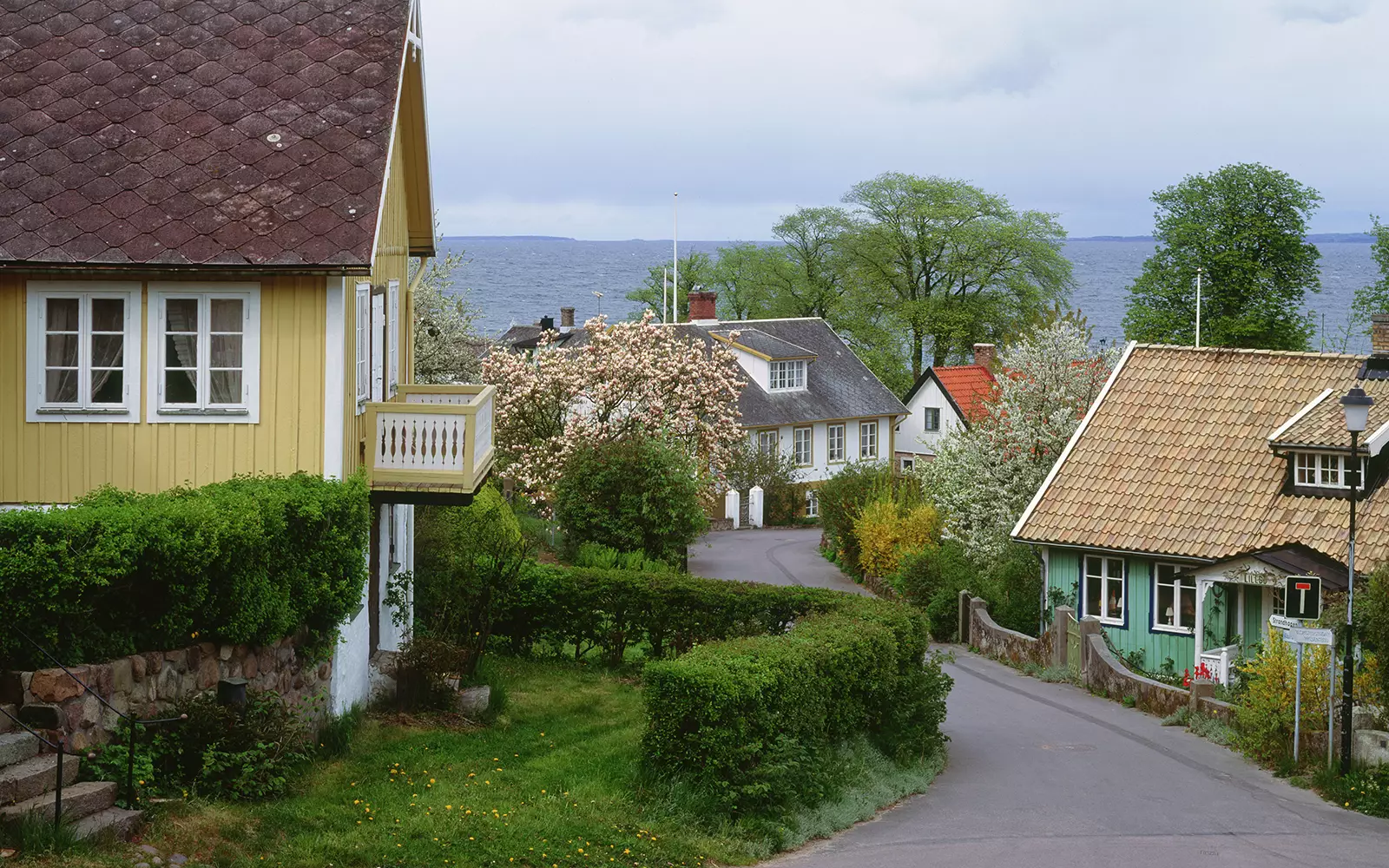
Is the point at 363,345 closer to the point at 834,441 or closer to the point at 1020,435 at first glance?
the point at 1020,435

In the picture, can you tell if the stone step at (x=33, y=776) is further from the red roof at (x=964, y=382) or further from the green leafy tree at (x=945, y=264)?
the green leafy tree at (x=945, y=264)

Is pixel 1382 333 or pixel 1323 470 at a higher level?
pixel 1382 333

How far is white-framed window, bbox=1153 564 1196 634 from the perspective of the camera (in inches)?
1164

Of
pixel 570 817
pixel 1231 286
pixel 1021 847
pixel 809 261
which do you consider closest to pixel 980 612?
pixel 1021 847

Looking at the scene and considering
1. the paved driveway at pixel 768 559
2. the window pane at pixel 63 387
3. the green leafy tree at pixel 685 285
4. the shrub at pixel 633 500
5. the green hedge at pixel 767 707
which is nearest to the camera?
the green hedge at pixel 767 707

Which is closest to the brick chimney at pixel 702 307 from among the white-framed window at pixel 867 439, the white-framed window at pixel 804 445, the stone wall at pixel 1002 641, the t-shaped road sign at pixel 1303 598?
the white-framed window at pixel 804 445

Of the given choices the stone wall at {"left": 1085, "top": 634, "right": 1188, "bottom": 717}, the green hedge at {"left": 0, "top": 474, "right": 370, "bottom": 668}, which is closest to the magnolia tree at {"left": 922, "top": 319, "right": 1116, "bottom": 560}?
the stone wall at {"left": 1085, "top": 634, "right": 1188, "bottom": 717}

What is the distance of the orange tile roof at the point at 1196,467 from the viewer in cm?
2841

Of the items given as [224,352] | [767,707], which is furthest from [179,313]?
[767,707]

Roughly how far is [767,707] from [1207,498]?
54.7ft

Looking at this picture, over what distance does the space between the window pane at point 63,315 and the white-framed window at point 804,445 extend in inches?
1836

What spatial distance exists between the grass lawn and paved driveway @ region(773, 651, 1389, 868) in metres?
0.67

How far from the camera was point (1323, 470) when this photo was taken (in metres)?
28.5

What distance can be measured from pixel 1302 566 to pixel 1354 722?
7015 mm
